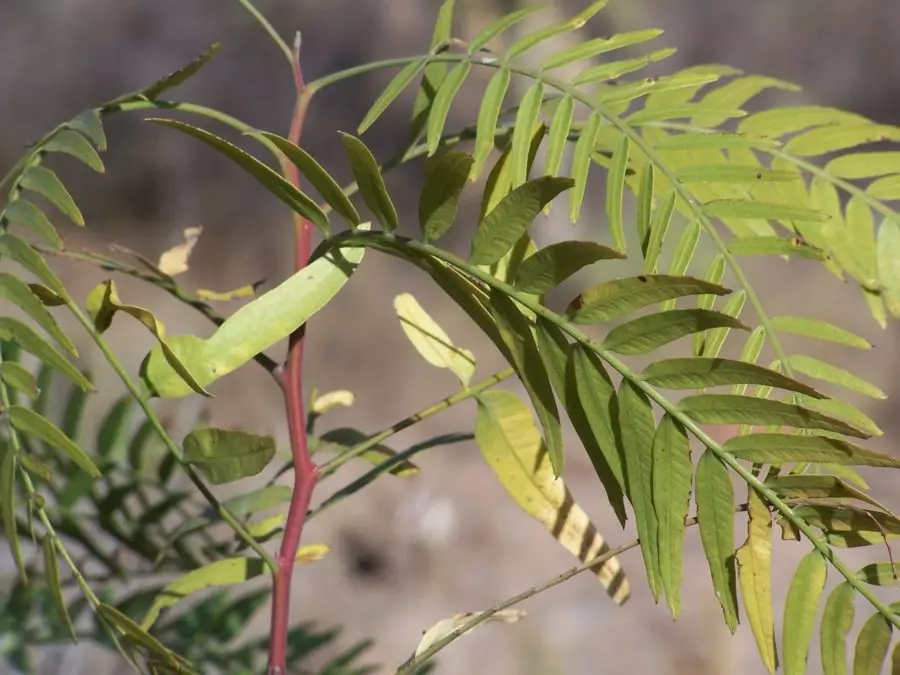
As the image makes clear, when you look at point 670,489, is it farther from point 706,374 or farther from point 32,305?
point 32,305

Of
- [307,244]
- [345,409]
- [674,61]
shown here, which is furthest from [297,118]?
[674,61]

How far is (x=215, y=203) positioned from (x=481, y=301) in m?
1.82

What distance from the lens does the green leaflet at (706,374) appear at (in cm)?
24

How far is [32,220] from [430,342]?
0.19 metres

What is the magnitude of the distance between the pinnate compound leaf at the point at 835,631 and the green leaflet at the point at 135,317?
217mm

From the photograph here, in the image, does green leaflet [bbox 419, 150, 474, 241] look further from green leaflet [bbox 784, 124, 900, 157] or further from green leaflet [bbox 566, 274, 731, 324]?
green leaflet [bbox 784, 124, 900, 157]

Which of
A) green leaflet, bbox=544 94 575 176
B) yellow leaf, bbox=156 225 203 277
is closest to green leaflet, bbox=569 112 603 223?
green leaflet, bbox=544 94 575 176

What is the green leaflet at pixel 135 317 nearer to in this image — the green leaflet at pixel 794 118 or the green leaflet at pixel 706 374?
the green leaflet at pixel 706 374

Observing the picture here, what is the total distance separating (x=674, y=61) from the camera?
6.61 ft

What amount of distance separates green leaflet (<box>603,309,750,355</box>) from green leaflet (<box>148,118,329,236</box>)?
0.11 meters

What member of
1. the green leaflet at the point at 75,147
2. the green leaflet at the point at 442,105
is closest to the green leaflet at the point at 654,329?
the green leaflet at the point at 442,105

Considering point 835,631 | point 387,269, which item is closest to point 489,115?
point 835,631

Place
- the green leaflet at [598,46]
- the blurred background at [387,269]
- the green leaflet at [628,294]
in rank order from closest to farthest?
the green leaflet at [628,294]
the green leaflet at [598,46]
the blurred background at [387,269]

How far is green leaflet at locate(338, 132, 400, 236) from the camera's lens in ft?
0.85
